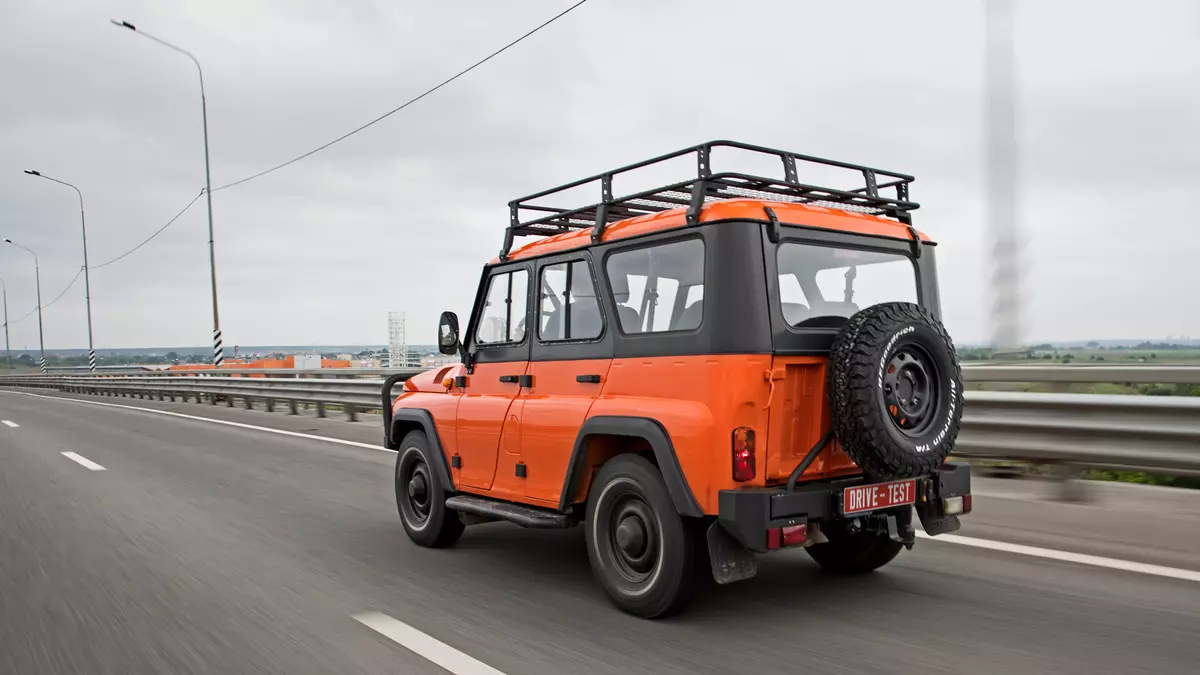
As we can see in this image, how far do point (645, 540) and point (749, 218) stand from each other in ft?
5.30

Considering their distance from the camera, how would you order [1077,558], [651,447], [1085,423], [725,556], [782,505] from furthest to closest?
[1085,423], [1077,558], [651,447], [725,556], [782,505]

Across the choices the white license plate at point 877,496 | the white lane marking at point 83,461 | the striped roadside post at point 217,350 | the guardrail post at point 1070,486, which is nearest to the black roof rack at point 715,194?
the white license plate at point 877,496

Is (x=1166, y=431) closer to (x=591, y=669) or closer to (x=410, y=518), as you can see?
(x=591, y=669)

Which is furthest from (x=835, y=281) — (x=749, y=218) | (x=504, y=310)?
(x=504, y=310)

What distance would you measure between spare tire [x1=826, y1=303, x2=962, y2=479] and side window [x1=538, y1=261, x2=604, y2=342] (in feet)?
4.48

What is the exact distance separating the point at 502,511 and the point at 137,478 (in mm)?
6267

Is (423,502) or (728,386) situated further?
(423,502)

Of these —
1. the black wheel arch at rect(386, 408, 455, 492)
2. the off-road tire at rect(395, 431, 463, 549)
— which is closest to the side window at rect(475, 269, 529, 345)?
the black wheel arch at rect(386, 408, 455, 492)

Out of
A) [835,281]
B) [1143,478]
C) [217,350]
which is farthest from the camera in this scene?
[217,350]

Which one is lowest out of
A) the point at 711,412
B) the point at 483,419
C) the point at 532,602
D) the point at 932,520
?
the point at 532,602

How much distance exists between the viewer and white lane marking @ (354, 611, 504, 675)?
12.0 feet

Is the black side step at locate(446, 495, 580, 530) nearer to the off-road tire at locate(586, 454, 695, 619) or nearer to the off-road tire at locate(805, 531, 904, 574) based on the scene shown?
the off-road tire at locate(586, 454, 695, 619)

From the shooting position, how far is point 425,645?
13.0ft

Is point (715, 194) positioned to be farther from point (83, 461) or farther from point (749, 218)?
point (83, 461)
